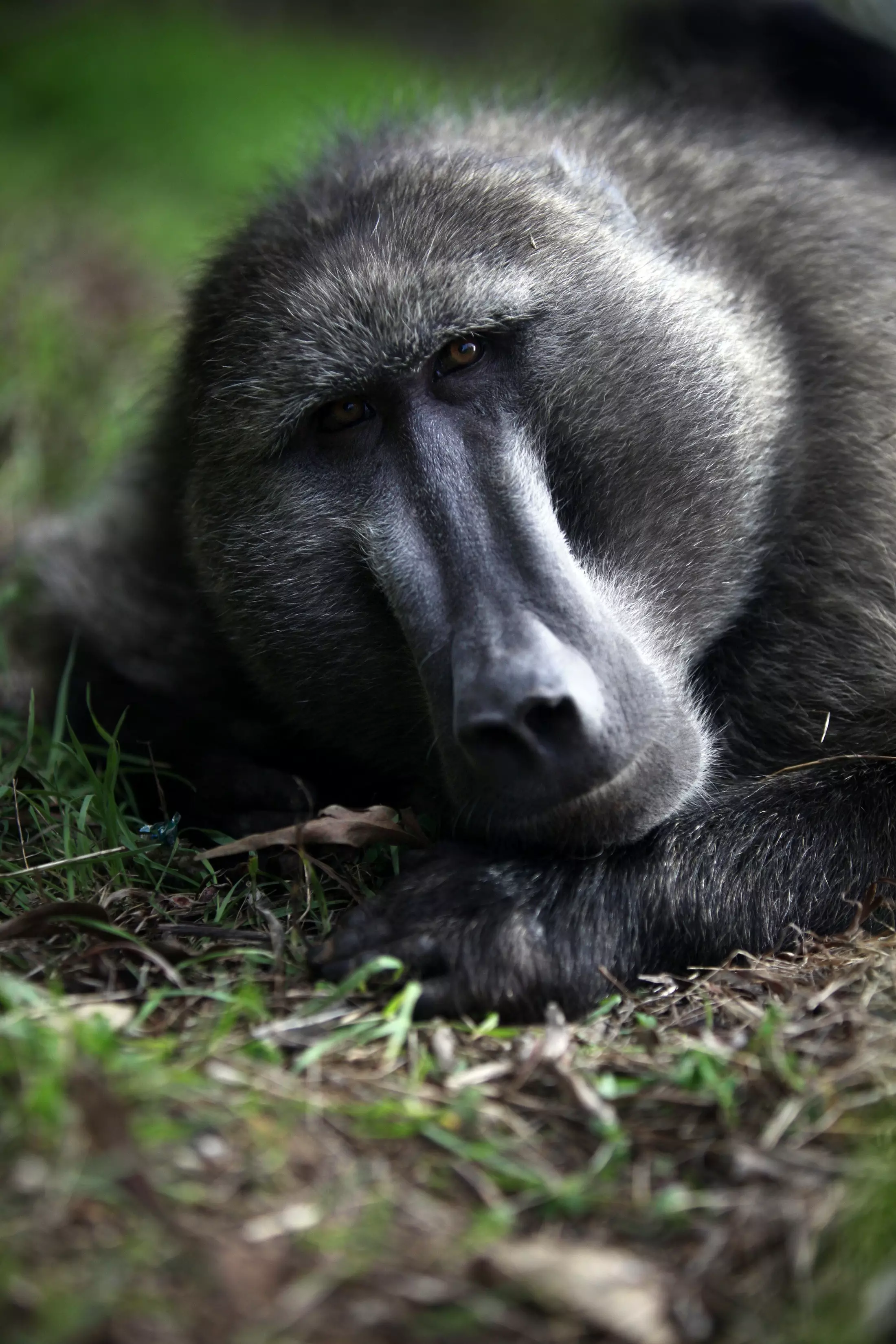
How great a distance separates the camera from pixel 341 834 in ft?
8.99

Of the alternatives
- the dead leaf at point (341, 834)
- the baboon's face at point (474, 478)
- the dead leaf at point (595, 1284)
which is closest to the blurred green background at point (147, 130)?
the baboon's face at point (474, 478)

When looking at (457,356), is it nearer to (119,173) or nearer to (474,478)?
(474,478)

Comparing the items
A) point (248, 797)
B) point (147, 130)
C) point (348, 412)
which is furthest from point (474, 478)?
point (147, 130)

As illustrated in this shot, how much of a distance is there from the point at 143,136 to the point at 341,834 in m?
7.09

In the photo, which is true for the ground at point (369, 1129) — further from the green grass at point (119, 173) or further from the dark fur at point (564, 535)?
the green grass at point (119, 173)

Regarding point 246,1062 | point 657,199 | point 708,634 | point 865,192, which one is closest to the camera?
point 246,1062

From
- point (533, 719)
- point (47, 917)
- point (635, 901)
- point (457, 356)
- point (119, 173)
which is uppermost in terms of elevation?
point (119, 173)

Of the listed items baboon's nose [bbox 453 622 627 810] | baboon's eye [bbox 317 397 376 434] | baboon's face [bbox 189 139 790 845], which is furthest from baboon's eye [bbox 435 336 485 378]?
baboon's nose [bbox 453 622 627 810]

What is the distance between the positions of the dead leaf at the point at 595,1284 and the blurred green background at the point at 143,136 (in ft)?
8.44

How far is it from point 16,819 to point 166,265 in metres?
4.24

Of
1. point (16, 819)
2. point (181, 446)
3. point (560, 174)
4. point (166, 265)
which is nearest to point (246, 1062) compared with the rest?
point (16, 819)

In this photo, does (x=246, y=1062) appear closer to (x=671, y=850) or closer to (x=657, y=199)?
(x=671, y=850)

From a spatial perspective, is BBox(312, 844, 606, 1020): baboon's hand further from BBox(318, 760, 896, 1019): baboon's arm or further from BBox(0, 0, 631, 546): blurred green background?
BBox(0, 0, 631, 546): blurred green background

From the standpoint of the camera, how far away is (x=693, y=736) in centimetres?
255
